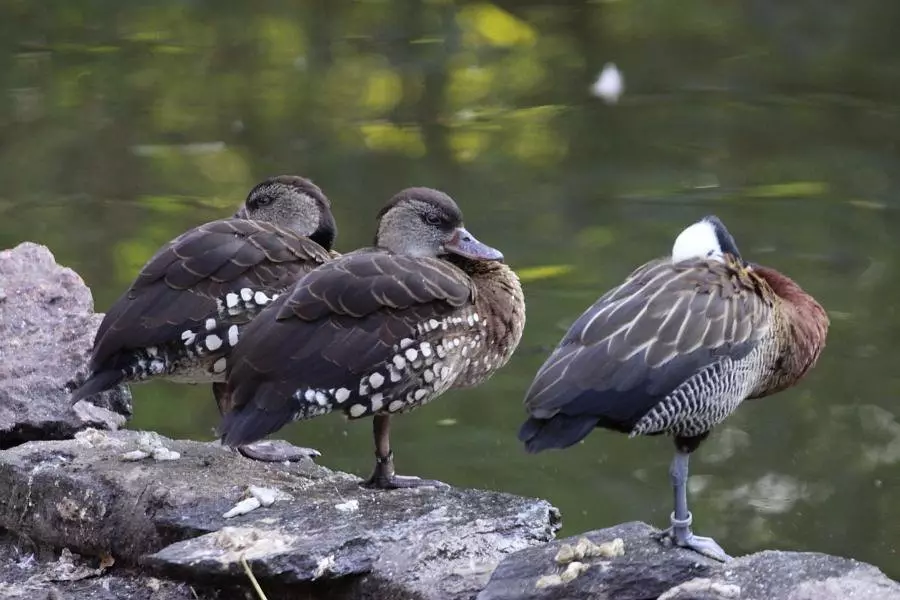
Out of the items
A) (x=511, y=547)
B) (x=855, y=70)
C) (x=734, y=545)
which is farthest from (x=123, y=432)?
(x=855, y=70)

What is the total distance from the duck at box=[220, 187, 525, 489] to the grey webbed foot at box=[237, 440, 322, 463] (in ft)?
1.65

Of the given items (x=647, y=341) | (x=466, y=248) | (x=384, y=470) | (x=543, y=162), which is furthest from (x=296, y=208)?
(x=543, y=162)

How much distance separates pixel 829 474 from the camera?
23.7ft

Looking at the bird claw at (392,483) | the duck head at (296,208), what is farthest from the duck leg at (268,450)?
the duck head at (296,208)

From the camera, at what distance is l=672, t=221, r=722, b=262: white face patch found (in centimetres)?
437

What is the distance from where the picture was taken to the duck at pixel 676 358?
3.94 metres

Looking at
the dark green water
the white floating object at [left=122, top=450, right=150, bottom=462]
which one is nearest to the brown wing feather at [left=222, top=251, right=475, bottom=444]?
the white floating object at [left=122, top=450, right=150, bottom=462]

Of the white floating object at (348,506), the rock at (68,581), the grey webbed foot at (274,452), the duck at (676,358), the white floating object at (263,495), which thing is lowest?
the rock at (68,581)

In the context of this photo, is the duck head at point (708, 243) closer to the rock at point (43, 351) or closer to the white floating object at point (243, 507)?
the white floating object at point (243, 507)

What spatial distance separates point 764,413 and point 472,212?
3.11 metres

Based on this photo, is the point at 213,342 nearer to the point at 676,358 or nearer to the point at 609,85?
the point at 676,358

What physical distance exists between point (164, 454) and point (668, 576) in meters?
2.02

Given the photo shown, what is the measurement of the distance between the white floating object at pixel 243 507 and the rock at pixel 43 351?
48.1 inches

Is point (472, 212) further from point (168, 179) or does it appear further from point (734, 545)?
point (734, 545)
